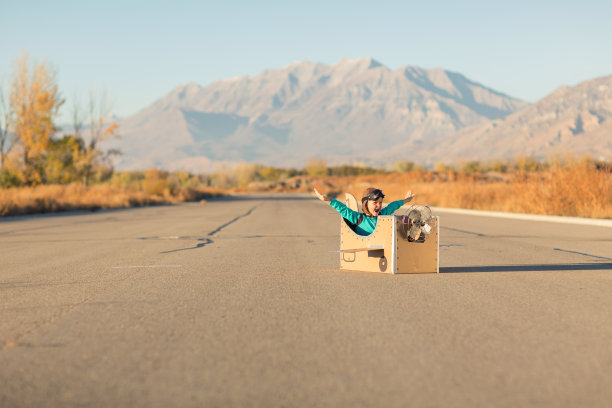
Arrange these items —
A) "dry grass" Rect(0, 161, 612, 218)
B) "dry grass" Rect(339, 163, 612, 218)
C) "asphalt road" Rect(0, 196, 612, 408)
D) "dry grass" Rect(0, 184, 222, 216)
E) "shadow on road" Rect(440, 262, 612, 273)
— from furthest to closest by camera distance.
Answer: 1. "dry grass" Rect(0, 184, 222, 216)
2. "dry grass" Rect(0, 161, 612, 218)
3. "dry grass" Rect(339, 163, 612, 218)
4. "shadow on road" Rect(440, 262, 612, 273)
5. "asphalt road" Rect(0, 196, 612, 408)

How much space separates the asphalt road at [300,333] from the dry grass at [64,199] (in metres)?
20.6

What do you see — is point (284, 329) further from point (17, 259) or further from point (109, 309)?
point (17, 259)

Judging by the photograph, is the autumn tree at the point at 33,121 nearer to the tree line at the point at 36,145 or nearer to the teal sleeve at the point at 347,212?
the tree line at the point at 36,145

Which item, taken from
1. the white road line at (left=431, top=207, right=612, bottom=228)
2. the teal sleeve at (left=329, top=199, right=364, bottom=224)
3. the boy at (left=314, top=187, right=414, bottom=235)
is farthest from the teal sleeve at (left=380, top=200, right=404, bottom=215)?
the white road line at (left=431, top=207, right=612, bottom=228)

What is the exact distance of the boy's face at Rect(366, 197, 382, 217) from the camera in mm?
9720

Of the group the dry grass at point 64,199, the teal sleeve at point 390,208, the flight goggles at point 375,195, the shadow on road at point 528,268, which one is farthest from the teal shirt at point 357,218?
the dry grass at point 64,199

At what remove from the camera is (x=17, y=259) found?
11.9m

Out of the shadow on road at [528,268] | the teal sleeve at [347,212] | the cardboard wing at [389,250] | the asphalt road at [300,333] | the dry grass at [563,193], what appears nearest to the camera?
the asphalt road at [300,333]

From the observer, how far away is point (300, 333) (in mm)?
5918

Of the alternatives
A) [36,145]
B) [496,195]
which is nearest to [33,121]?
[36,145]

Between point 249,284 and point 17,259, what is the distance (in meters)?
5.46

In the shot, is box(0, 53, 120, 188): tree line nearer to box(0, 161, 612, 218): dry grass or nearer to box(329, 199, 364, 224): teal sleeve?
box(0, 161, 612, 218): dry grass

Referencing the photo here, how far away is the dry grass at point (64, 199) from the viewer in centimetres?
3039

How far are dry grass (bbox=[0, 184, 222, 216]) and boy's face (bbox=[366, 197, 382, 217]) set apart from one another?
2338 centimetres
